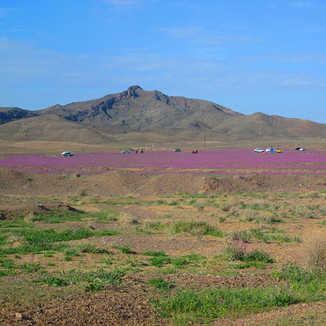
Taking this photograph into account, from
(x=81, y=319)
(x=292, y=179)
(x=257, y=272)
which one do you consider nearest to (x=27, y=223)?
(x=257, y=272)

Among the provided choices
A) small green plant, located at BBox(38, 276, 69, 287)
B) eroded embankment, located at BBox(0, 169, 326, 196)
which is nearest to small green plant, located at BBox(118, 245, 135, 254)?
small green plant, located at BBox(38, 276, 69, 287)

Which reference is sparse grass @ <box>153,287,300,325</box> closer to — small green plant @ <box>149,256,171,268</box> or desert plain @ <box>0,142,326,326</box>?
desert plain @ <box>0,142,326,326</box>

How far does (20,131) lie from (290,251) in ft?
596

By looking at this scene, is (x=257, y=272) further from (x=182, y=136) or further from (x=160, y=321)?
(x=182, y=136)

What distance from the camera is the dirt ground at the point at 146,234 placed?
756 centimetres

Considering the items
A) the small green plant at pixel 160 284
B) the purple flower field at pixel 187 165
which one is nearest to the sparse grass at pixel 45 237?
the small green plant at pixel 160 284

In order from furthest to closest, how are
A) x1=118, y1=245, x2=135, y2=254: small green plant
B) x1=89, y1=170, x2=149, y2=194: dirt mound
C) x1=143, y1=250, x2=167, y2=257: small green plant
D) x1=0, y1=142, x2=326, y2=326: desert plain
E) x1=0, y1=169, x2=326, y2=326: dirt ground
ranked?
x1=89, y1=170, x2=149, y2=194: dirt mound → x1=118, y1=245, x2=135, y2=254: small green plant → x1=143, y1=250, x2=167, y2=257: small green plant → x1=0, y1=142, x2=326, y2=326: desert plain → x1=0, y1=169, x2=326, y2=326: dirt ground

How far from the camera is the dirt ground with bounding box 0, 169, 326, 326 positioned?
24.8 feet

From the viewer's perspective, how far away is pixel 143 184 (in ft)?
126

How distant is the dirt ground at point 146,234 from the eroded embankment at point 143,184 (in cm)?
8

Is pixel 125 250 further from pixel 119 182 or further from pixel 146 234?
pixel 119 182

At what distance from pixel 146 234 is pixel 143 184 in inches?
841

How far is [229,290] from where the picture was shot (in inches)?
351

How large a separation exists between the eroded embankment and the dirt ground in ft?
0.27
